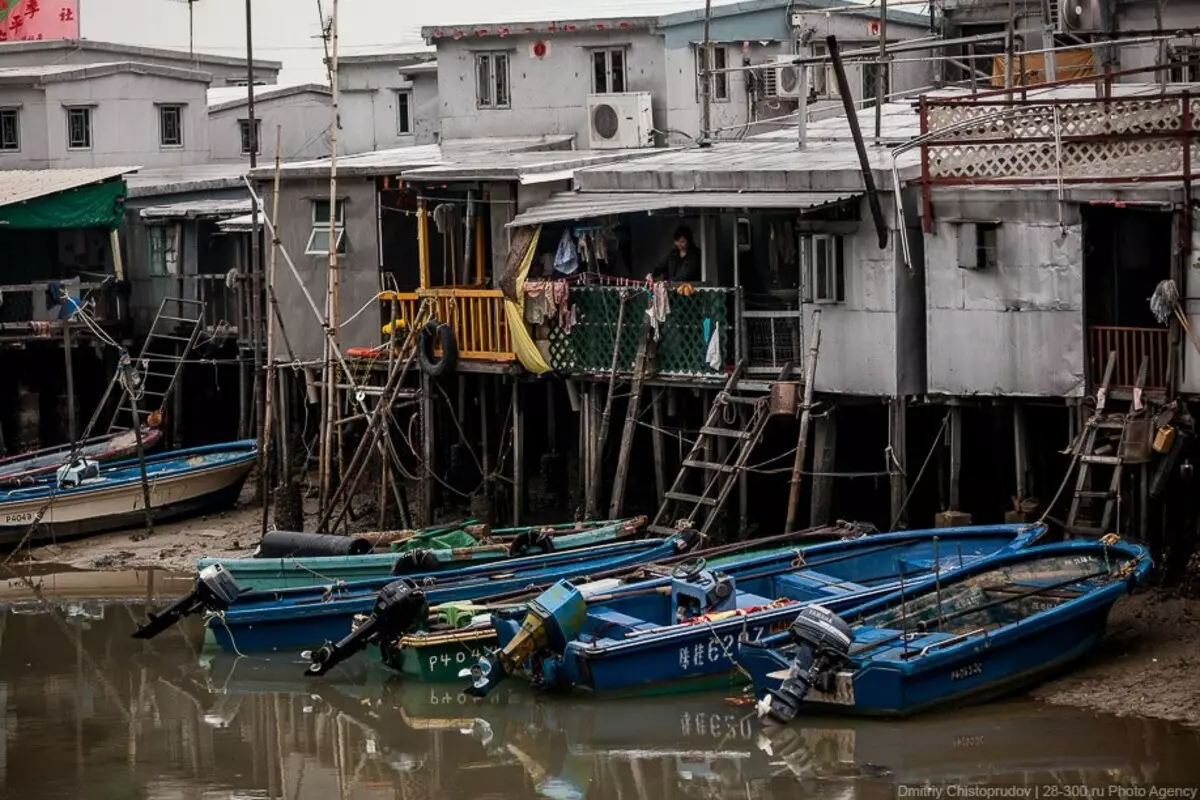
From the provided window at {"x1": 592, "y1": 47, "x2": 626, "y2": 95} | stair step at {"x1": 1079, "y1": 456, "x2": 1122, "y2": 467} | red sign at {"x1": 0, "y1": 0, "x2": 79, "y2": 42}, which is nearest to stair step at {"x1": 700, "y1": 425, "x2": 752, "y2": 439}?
stair step at {"x1": 1079, "y1": 456, "x2": 1122, "y2": 467}

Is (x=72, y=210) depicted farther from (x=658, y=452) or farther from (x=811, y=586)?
(x=811, y=586)

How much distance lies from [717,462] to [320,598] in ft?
16.2

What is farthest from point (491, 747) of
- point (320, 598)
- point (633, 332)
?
point (633, 332)

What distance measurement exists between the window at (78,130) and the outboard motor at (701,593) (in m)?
24.2

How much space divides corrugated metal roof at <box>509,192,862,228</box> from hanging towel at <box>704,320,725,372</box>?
1.59 m

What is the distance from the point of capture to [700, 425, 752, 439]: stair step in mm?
24000

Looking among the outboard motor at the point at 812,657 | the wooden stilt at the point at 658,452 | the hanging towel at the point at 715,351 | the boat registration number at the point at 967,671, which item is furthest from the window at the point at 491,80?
the boat registration number at the point at 967,671

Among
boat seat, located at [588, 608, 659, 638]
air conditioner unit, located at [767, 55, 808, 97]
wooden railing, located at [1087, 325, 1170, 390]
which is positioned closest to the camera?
boat seat, located at [588, 608, 659, 638]

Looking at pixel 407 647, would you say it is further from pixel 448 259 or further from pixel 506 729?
pixel 448 259

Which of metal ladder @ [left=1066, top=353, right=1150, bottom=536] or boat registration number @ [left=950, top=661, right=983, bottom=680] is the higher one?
metal ladder @ [left=1066, top=353, right=1150, bottom=536]

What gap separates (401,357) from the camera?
27.9 metres

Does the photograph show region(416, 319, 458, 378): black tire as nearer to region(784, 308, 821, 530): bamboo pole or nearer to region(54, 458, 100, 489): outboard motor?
region(784, 308, 821, 530): bamboo pole

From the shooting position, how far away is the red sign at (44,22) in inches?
1812

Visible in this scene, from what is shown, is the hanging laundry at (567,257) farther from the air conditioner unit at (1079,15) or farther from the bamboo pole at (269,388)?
the air conditioner unit at (1079,15)
